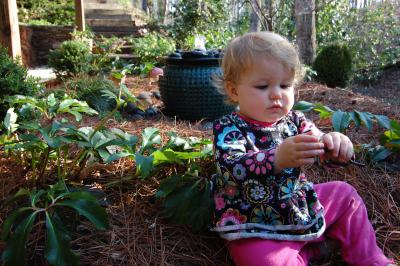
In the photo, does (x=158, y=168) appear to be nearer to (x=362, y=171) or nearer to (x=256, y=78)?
(x=256, y=78)

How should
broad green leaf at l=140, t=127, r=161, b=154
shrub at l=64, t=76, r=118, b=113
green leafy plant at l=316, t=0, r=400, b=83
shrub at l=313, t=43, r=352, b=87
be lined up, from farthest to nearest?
green leafy plant at l=316, t=0, r=400, b=83
shrub at l=313, t=43, r=352, b=87
shrub at l=64, t=76, r=118, b=113
broad green leaf at l=140, t=127, r=161, b=154

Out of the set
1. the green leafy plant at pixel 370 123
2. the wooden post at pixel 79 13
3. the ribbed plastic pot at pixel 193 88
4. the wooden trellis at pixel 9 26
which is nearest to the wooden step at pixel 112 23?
the wooden post at pixel 79 13

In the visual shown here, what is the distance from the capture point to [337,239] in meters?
1.61

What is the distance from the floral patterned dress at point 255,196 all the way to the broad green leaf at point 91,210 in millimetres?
427

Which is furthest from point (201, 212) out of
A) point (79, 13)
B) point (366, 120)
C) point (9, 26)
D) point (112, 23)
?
point (112, 23)

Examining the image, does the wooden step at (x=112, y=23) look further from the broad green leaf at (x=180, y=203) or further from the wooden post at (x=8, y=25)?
the broad green leaf at (x=180, y=203)

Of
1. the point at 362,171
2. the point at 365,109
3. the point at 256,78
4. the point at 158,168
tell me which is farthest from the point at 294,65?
the point at 365,109

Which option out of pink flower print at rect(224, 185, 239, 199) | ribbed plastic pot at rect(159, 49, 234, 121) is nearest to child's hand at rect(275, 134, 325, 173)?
pink flower print at rect(224, 185, 239, 199)

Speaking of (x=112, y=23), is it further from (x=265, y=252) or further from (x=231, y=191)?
(x=265, y=252)

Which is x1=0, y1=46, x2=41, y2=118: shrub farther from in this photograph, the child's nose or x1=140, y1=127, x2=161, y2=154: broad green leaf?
the child's nose

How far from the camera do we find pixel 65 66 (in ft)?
19.9

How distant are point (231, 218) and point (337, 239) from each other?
0.47 metres

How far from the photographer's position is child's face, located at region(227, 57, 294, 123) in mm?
1437

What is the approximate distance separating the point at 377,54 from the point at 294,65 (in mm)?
9618
